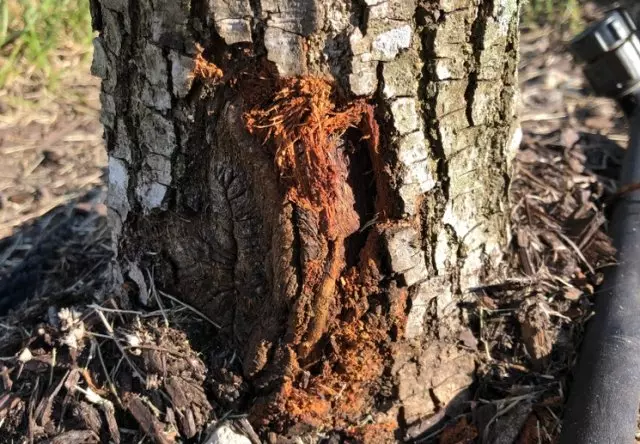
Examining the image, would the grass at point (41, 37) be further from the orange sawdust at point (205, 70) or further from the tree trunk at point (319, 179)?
the orange sawdust at point (205, 70)

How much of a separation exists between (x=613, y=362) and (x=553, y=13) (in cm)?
275

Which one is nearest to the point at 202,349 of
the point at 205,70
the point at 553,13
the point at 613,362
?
the point at 205,70

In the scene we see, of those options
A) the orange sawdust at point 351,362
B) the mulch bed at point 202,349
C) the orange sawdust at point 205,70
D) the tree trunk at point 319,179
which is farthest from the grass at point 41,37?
the orange sawdust at point 351,362

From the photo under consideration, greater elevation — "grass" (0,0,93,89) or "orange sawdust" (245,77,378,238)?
"grass" (0,0,93,89)

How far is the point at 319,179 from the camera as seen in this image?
141 cm

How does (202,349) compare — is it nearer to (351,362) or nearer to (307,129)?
(351,362)

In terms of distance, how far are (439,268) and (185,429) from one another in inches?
26.8

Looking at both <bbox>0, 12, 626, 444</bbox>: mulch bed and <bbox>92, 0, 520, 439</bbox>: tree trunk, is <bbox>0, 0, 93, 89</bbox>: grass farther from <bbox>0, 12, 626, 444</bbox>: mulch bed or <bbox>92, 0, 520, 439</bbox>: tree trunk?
<bbox>92, 0, 520, 439</bbox>: tree trunk

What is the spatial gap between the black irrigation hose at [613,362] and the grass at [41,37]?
2.65 metres

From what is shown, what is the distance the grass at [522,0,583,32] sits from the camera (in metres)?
3.78

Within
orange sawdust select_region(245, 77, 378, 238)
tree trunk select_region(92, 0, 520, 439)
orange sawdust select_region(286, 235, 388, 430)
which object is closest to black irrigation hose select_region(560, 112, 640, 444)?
tree trunk select_region(92, 0, 520, 439)

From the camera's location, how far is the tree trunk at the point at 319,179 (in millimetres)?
1328

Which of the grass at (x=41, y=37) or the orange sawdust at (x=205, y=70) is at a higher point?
the grass at (x=41, y=37)

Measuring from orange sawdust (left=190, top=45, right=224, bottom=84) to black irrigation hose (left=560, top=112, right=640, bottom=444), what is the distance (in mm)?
1055
